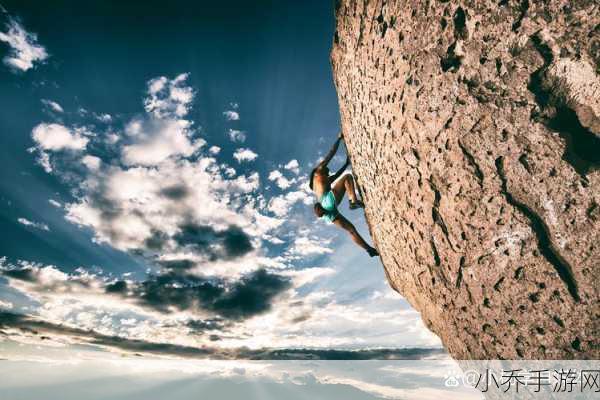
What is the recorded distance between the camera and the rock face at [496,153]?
2.84 m

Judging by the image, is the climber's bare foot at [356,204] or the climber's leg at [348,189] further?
the climber's leg at [348,189]

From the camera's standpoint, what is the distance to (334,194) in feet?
22.7

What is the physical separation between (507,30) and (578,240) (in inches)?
87.9

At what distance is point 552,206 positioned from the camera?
3.04 m

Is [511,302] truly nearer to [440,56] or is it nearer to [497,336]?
[497,336]

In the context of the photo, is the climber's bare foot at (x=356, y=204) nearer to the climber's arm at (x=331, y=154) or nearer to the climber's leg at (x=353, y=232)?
the climber's leg at (x=353, y=232)

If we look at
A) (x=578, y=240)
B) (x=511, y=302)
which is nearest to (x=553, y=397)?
(x=511, y=302)

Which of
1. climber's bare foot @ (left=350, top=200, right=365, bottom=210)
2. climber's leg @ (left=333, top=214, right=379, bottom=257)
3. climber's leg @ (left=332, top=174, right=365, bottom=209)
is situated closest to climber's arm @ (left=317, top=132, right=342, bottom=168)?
climber's leg @ (left=332, top=174, right=365, bottom=209)

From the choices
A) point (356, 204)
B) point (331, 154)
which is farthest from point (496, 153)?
point (331, 154)

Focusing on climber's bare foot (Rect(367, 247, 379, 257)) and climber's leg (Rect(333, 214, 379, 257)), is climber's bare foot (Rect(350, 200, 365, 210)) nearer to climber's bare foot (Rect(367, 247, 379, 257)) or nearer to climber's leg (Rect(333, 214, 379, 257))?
climber's leg (Rect(333, 214, 379, 257))

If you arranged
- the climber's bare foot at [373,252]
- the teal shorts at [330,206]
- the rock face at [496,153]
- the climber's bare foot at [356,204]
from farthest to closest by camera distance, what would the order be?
the climber's bare foot at [373,252]
the teal shorts at [330,206]
the climber's bare foot at [356,204]
the rock face at [496,153]

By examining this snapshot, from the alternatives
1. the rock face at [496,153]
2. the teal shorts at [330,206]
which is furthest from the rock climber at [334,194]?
the rock face at [496,153]

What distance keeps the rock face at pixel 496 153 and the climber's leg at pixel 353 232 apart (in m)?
2.24

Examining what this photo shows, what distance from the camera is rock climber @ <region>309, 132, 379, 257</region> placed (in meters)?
6.73
